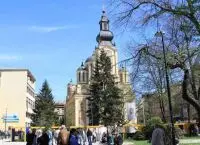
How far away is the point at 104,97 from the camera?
84.2 meters

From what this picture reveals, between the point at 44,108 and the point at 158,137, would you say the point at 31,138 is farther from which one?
the point at 44,108

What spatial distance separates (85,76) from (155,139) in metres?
127

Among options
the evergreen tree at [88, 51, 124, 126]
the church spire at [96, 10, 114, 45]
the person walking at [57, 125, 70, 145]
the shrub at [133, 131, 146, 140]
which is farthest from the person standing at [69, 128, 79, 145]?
the church spire at [96, 10, 114, 45]

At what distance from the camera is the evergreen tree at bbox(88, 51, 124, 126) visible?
265 ft

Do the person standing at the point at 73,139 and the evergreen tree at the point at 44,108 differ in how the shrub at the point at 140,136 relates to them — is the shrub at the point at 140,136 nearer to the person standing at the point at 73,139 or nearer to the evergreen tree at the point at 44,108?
the person standing at the point at 73,139

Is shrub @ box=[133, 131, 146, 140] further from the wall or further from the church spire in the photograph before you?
the church spire

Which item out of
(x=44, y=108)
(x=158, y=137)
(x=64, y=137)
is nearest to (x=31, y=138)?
(x=64, y=137)

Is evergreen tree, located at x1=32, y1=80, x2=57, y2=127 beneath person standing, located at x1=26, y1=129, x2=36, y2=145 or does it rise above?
above

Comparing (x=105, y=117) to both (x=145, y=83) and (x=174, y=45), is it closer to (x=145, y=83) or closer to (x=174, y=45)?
(x=145, y=83)

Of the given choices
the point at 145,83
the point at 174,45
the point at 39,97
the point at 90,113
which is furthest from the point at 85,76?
the point at 174,45

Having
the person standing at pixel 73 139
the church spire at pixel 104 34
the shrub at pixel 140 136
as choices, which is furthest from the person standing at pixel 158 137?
the church spire at pixel 104 34

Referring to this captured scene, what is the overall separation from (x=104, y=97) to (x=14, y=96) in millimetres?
26227

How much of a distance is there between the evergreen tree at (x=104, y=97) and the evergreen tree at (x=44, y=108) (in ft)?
36.5

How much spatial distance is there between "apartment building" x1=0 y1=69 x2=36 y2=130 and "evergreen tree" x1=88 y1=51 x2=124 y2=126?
754 inches
